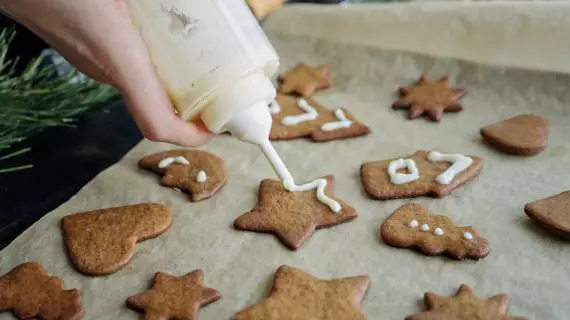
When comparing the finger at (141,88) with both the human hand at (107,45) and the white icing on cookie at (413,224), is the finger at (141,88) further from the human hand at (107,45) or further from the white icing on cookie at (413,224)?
the white icing on cookie at (413,224)

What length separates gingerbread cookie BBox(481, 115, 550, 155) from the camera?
3.28 feet

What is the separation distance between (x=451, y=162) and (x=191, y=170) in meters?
0.40

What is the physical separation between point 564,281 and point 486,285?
0.09 m

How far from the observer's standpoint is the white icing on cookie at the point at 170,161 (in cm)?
102

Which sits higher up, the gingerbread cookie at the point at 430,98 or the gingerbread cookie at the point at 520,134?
the gingerbread cookie at the point at 430,98

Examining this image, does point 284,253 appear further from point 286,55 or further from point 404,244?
point 286,55

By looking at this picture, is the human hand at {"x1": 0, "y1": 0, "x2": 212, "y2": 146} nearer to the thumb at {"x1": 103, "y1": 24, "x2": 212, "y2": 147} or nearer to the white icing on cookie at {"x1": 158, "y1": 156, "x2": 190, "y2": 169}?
the thumb at {"x1": 103, "y1": 24, "x2": 212, "y2": 147}

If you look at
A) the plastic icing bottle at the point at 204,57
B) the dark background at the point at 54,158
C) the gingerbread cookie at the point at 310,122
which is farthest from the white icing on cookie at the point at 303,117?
the plastic icing bottle at the point at 204,57

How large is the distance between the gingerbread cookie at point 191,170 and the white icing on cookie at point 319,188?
11cm

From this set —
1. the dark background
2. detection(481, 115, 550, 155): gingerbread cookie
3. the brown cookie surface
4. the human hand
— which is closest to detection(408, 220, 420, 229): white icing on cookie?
the brown cookie surface

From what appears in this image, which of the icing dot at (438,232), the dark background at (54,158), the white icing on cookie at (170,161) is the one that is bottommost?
the icing dot at (438,232)

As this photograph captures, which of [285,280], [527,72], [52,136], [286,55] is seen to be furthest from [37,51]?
[527,72]

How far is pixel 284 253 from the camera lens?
2.82ft

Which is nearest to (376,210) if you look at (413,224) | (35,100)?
(413,224)
